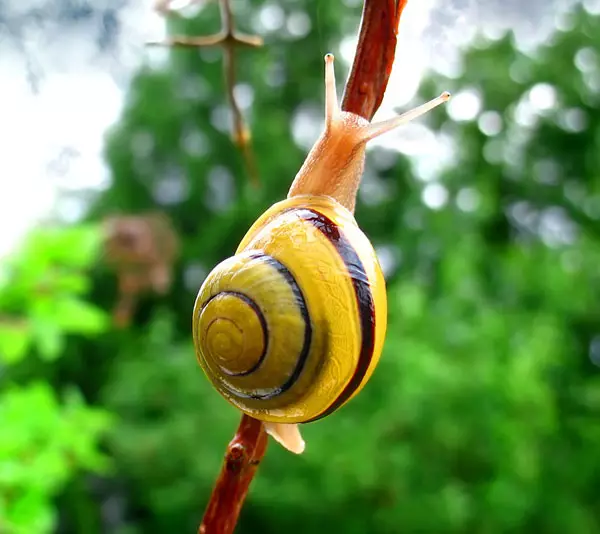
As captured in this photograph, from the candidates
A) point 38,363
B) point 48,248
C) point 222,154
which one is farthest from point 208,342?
point 222,154

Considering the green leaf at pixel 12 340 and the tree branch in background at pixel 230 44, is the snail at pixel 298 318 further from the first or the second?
the green leaf at pixel 12 340

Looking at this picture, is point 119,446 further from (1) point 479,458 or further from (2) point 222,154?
(2) point 222,154

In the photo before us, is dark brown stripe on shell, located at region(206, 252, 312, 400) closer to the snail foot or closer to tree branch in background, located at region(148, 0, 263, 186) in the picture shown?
the snail foot

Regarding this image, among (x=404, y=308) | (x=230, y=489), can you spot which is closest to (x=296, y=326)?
(x=230, y=489)

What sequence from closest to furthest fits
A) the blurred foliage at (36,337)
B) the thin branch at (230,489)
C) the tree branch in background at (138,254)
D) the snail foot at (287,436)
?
1. the thin branch at (230,489)
2. the snail foot at (287,436)
3. the blurred foliage at (36,337)
4. the tree branch in background at (138,254)

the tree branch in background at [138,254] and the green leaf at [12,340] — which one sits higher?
the green leaf at [12,340]

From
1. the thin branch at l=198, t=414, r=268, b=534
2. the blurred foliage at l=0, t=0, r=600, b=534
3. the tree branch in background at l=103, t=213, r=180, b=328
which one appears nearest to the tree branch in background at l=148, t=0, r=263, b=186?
the thin branch at l=198, t=414, r=268, b=534

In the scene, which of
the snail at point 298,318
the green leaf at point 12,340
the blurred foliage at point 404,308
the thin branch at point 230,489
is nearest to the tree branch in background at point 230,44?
the snail at point 298,318

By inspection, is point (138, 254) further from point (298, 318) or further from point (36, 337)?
point (298, 318)
